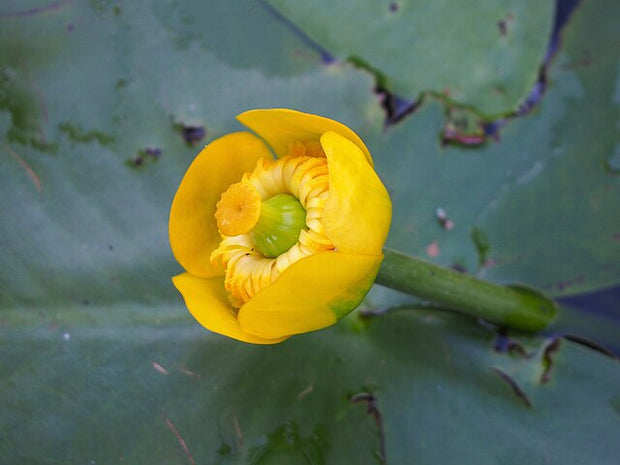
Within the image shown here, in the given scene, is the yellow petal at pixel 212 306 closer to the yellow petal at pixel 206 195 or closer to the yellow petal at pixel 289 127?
the yellow petal at pixel 206 195

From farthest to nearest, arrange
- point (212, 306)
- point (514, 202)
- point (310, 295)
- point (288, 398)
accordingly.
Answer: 1. point (514, 202)
2. point (288, 398)
3. point (212, 306)
4. point (310, 295)

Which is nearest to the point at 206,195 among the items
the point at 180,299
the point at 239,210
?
the point at 239,210

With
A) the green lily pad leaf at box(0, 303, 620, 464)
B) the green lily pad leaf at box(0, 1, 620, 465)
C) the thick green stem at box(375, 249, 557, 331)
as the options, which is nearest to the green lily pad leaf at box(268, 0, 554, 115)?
the green lily pad leaf at box(0, 1, 620, 465)

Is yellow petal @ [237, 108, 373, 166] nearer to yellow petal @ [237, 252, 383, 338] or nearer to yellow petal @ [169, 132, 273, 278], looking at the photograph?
yellow petal @ [169, 132, 273, 278]

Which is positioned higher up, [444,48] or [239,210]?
[444,48]

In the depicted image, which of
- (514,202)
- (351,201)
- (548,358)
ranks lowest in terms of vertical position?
(548,358)

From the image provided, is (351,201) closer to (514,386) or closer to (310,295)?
(310,295)

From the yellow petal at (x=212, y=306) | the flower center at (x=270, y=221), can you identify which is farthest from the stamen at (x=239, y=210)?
the yellow petal at (x=212, y=306)
